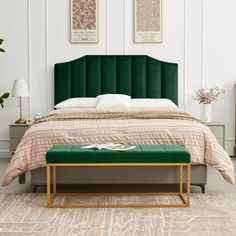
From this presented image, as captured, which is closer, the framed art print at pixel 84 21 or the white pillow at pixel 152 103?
the white pillow at pixel 152 103

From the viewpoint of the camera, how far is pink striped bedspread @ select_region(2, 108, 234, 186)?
12.9 feet

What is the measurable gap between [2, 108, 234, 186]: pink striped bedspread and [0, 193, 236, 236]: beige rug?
28cm

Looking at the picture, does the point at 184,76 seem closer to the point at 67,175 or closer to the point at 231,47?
the point at 231,47

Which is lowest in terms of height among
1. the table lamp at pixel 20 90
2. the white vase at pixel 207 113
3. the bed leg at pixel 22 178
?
the bed leg at pixel 22 178

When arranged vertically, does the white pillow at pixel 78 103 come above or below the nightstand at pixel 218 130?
above

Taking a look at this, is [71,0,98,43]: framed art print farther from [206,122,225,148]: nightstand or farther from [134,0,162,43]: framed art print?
[206,122,225,148]: nightstand

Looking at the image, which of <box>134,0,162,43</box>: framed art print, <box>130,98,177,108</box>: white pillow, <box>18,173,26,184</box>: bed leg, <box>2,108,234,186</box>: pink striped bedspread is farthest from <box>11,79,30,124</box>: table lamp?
<box>2,108,234,186</box>: pink striped bedspread

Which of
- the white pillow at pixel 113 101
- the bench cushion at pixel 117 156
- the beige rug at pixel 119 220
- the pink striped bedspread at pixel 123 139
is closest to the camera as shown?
the beige rug at pixel 119 220

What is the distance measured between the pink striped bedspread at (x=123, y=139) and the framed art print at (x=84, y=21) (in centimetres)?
228

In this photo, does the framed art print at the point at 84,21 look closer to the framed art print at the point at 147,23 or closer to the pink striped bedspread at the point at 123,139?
the framed art print at the point at 147,23

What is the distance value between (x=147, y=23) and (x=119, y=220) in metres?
3.39

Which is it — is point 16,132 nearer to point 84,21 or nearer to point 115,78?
point 115,78

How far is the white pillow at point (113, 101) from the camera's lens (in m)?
5.46

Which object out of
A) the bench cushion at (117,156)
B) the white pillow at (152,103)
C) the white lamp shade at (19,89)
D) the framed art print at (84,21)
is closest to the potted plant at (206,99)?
the white pillow at (152,103)
